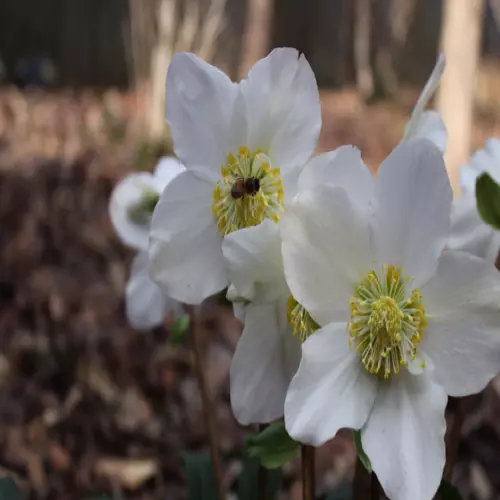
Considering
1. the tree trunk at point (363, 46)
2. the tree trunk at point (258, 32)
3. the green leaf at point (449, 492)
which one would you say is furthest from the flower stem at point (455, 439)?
the tree trunk at point (363, 46)

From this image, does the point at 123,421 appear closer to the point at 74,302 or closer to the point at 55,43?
the point at 74,302

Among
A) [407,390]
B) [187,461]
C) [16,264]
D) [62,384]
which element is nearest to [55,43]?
[16,264]

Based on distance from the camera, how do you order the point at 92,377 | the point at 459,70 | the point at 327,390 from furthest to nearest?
the point at 459,70
the point at 92,377
the point at 327,390

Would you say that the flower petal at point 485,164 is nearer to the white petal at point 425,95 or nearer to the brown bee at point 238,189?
the white petal at point 425,95

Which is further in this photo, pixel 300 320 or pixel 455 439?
pixel 455 439

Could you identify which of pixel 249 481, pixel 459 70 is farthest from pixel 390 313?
pixel 459 70

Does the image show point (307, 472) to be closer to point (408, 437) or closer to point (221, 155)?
point (408, 437)

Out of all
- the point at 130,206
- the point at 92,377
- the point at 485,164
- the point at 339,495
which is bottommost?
the point at 92,377
